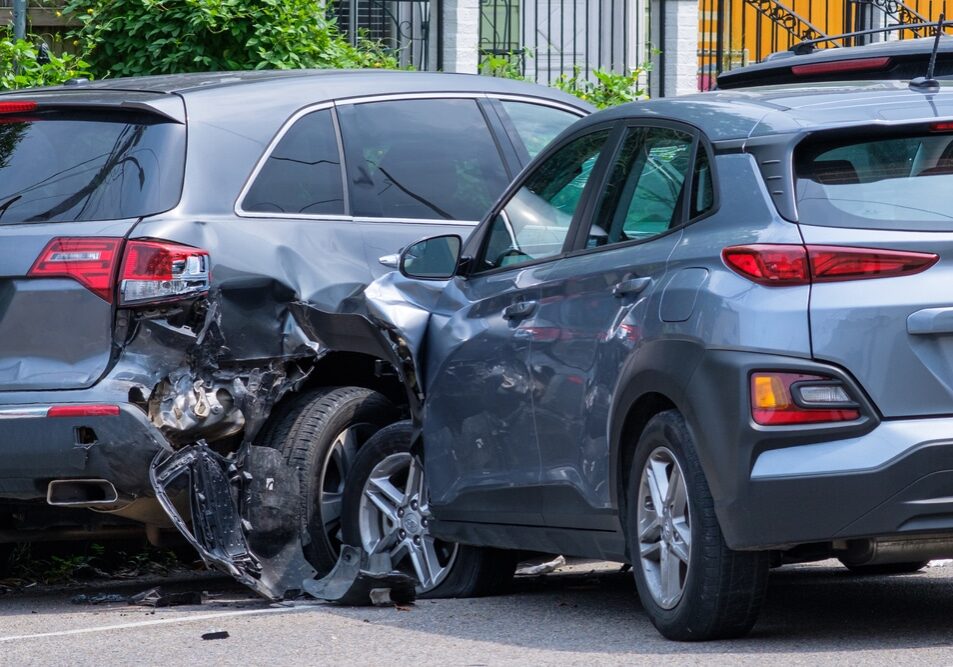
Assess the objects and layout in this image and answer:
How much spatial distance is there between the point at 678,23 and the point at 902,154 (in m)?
11.7

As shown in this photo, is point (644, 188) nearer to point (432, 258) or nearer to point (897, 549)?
point (432, 258)

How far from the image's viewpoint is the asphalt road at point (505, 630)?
5523 millimetres

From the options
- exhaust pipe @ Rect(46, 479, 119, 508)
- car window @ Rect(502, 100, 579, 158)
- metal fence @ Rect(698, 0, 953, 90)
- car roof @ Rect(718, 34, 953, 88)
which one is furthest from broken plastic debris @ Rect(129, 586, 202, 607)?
metal fence @ Rect(698, 0, 953, 90)

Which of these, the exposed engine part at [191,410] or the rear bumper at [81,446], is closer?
the rear bumper at [81,446]

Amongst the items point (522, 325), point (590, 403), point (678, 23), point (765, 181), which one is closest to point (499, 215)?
point (522, 325)

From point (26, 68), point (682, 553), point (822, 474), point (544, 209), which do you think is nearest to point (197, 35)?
point (26, 68)

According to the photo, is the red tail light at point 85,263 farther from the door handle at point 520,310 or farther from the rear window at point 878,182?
the rear window at point 878,182

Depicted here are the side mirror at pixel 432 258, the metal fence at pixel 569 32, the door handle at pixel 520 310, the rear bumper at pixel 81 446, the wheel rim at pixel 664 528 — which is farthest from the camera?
the metal fence at pixel 569 32

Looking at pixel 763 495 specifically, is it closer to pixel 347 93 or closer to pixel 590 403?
pixel 590 403

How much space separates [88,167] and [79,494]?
1.28m

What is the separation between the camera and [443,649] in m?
5.80

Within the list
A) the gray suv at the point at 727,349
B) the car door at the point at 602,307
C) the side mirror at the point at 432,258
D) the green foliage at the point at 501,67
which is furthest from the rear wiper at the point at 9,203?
the green foliage at the point at 501,67

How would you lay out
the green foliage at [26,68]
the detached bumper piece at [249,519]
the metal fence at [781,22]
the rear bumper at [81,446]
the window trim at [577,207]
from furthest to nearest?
the metal fence at [781,22] < the green foliage at [26,68] < the detached bumper piece at [249,519] < the rear bumper at [81,446] < the window trim at [577,207]

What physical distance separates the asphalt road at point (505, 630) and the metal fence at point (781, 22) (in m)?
9.92
